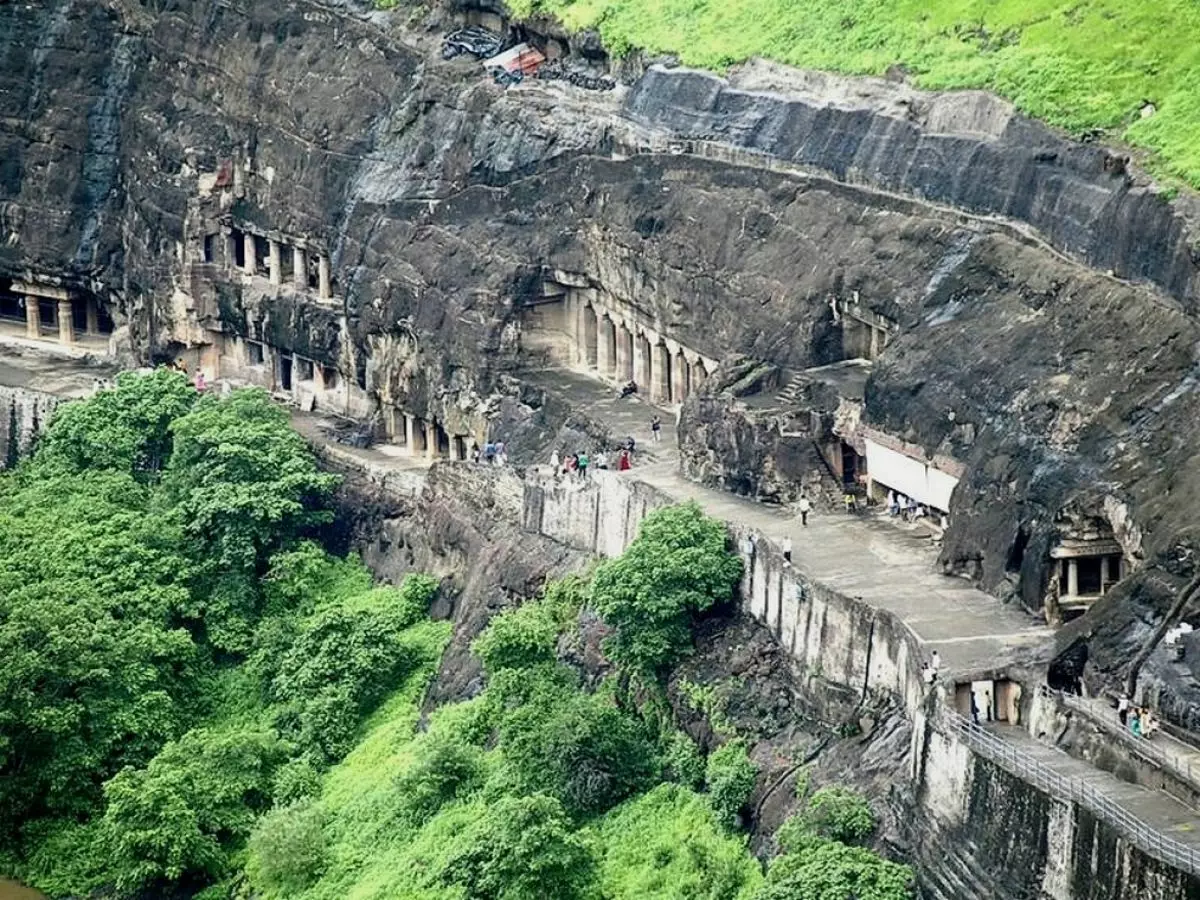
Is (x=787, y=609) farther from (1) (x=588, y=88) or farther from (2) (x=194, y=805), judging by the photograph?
(1) (x=588, y=88)

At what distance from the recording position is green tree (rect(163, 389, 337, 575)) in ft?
250

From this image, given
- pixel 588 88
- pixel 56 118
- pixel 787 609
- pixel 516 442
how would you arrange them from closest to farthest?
pixel 787 609
pixel 516 442
pixel 588 88
pixel 56 118

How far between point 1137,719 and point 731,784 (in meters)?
9.63

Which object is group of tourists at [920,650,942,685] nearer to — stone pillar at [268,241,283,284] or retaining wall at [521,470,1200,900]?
retaining wall at [521,470,1200,900]

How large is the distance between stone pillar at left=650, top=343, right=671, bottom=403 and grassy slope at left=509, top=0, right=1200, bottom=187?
682 centimetres

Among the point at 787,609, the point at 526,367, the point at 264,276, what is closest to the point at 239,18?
the point at 264,276

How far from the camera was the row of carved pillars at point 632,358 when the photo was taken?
7369cm

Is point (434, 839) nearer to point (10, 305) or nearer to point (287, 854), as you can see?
point (287, 854)

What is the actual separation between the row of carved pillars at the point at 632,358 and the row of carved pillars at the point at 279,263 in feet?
28.4

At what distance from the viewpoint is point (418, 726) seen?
68.9m

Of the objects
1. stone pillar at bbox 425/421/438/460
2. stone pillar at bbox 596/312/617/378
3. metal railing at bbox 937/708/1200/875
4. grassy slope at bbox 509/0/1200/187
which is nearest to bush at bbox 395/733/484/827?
metal railing at bbox 937/708/1200/875

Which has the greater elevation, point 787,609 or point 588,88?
point 588,88

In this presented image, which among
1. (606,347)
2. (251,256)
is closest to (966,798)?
(606,347)

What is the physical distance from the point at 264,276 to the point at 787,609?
29662mm
